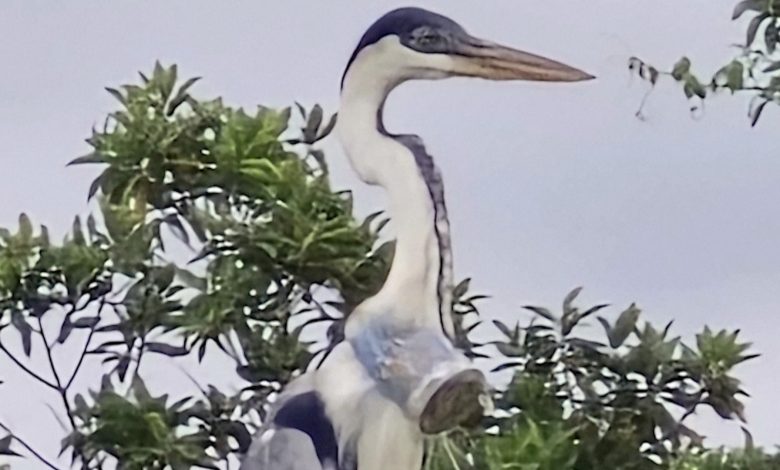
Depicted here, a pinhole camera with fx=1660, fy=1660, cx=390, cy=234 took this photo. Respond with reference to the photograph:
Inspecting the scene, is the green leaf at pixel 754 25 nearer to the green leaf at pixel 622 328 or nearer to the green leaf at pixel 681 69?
the green leaf at pixel 681 69

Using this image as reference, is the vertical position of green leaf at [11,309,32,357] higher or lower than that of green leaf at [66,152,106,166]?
lower

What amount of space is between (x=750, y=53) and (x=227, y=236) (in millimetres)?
755

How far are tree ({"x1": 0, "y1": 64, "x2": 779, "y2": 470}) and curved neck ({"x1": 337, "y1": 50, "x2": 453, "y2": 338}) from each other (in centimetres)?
15

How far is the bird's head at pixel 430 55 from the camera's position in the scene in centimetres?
200

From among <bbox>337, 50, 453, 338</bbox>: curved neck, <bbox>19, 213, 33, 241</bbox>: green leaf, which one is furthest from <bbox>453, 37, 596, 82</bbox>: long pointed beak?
<bbox>19, 213, 33, 241</bbox>: green leaf

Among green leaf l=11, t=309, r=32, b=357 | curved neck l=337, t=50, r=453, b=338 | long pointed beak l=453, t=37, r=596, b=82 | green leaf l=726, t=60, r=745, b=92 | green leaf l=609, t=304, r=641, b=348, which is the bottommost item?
green leaf l=609, t=304, r=641, b=348

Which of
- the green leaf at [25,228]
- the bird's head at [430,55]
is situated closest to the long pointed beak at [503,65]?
the bird's head at [430,55]

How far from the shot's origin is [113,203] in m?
2.26

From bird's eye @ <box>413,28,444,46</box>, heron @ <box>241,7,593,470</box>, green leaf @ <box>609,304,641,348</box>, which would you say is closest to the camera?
heron @ <box>241,7,593,470</box>

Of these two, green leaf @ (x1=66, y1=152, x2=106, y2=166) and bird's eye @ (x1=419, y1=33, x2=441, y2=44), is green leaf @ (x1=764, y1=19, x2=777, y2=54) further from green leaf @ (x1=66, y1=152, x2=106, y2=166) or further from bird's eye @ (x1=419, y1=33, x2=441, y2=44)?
green leaf @ (x1=66, y1=152, x2=106, y2=166)

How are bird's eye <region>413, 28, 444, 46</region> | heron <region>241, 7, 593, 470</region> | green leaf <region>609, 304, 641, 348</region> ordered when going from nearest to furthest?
heron <region>241, 7, 593, 470</region> < bird's eye <region>413, 28, 444, 46</region> < green leaf <region>609, 304, 641, 348</region>

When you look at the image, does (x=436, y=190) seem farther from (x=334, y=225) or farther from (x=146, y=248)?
(x=146, y=248)

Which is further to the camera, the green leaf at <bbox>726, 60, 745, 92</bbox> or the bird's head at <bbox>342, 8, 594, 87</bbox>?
the green leaf at <bbox>726, 60, 745, 92</bbox>

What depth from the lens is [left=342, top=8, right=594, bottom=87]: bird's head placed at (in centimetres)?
200
